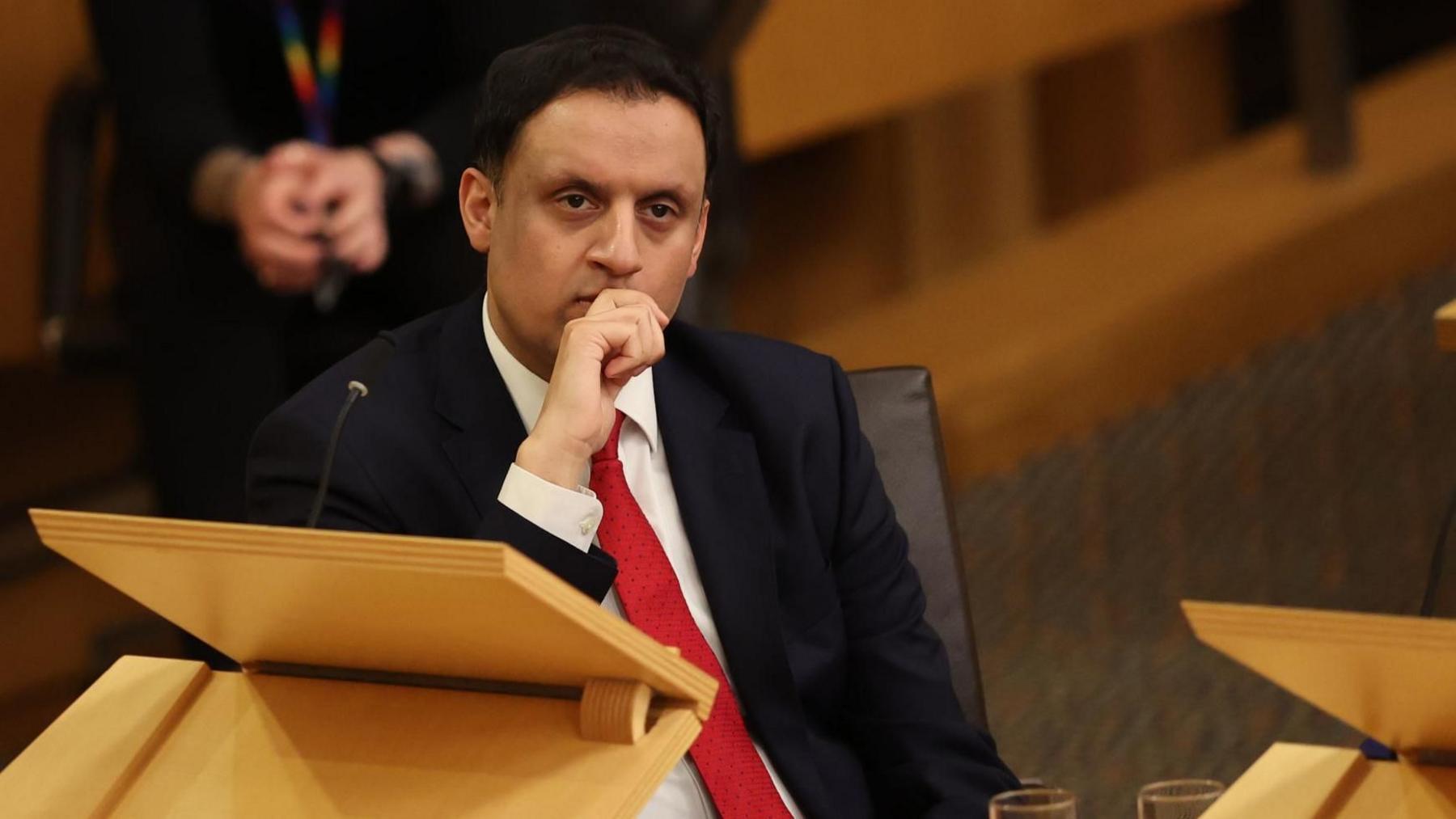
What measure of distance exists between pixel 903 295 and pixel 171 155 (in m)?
2.36

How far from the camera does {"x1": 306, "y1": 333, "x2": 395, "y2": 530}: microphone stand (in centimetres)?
151

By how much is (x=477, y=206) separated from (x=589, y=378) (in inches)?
11.5

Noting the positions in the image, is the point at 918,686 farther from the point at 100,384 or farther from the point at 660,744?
the point at 100,384

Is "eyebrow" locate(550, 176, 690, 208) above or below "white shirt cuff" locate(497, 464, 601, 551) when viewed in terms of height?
above

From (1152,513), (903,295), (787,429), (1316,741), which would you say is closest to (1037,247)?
(903,295)

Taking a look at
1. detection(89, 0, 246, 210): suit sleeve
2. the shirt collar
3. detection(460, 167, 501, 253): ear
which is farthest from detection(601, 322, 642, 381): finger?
detection(89, 0, 246, 210): suit sleeve

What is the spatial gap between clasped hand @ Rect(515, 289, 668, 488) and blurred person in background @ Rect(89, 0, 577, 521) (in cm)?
86

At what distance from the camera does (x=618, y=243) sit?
5.52 feet

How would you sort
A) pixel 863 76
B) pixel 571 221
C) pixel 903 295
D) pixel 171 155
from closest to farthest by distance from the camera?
pixel 571 221
pixel 171 155
pixel 863 76
pixel 903 295

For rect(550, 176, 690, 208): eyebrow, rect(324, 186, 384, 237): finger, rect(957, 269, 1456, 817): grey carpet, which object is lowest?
rect(957, 269, 1456, 817): grey carpet

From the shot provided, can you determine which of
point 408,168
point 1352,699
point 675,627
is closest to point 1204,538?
point 408,168

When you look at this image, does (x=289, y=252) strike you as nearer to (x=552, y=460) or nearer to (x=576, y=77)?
(x=576, y=77)

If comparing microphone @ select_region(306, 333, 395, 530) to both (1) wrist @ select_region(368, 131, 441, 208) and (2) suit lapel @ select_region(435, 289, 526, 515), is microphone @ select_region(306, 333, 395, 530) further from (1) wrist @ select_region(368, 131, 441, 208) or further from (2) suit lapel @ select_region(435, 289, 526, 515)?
(1) wrist @ select_region(368, 131, 441, 208)

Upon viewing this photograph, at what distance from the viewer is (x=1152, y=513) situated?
4.05 metres
